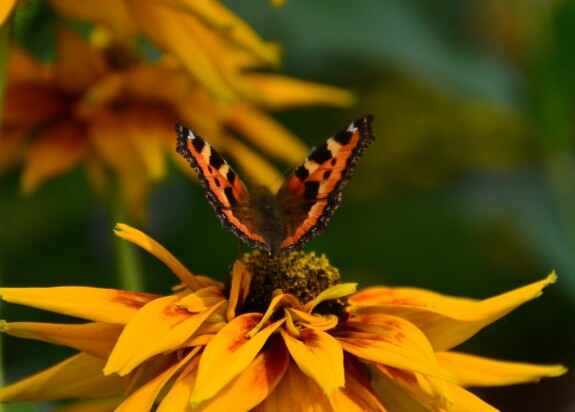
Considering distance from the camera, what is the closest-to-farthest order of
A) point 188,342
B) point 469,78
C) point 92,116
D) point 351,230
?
point 188,342 < point 92,116 < point 469,78 < point 351,230

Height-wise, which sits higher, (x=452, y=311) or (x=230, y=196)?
(x=230, y=196)

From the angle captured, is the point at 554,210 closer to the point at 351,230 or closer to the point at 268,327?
the point at 351,230

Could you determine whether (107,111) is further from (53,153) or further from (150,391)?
(150,391)

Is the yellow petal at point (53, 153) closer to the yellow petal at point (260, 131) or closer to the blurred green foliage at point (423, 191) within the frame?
the yellow petal at point (260, 131)

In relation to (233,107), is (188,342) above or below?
below

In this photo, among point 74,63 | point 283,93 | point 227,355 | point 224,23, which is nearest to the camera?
point 227,355

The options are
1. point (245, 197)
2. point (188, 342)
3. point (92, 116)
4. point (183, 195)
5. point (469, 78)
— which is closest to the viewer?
point (188, 342)

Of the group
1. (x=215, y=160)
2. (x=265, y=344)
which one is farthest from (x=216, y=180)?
(x=265, y=344)

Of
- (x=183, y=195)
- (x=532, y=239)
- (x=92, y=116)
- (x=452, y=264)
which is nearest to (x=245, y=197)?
(x=92, y=116)
